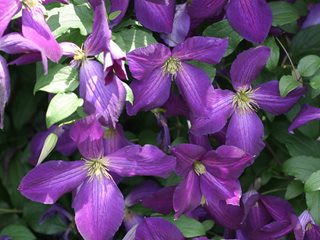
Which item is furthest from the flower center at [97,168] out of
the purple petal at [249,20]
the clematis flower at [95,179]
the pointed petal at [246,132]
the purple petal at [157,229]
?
the purple petal at [249,20]

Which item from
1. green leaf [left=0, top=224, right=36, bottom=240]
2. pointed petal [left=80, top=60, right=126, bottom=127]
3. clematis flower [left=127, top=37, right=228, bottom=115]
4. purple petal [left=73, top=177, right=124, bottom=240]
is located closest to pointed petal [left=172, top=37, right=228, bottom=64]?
clematis flower [left=127, top=37, right=228, bottom=115]

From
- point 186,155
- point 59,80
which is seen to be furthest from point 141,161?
point 59,80

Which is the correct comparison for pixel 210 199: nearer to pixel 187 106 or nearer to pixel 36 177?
pixel 187 106

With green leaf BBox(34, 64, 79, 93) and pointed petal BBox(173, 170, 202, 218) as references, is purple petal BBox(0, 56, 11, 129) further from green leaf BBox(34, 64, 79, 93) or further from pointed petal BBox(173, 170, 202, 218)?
pointed petal BBox(173, 170, 202, 218)

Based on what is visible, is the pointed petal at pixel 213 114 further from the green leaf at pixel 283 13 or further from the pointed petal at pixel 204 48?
the green leaf at pixel 283 13

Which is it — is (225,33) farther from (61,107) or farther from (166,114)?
(61,107)
